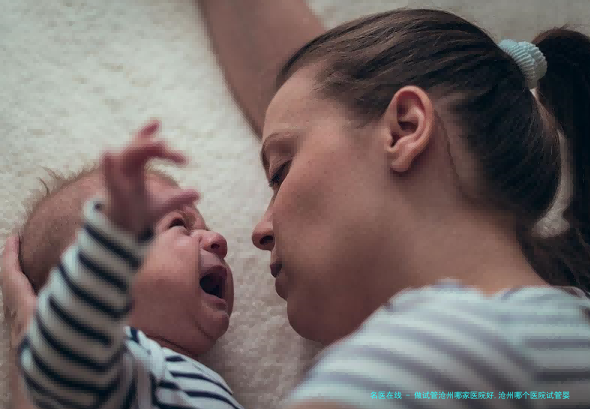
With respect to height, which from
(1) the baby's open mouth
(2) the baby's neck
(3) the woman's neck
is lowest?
(2) the baby's neck

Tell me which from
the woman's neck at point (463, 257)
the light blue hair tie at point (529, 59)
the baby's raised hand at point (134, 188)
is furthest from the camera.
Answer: the light blue hair tie at point (529, 59)

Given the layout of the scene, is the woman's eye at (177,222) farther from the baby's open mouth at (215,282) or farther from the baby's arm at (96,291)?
the baby's arm at (96,291)

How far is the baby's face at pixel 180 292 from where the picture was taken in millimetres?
689

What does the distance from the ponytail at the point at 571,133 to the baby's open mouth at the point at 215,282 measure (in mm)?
418

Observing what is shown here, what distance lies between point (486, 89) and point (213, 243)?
41cm

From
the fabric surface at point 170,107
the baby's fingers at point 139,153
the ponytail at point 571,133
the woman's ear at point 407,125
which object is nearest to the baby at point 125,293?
the baby's fingers at point 139,153

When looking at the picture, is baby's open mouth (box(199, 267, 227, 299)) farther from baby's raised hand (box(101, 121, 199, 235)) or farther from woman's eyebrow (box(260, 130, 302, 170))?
baby's raised hand (box(101, 121, 199, 235))

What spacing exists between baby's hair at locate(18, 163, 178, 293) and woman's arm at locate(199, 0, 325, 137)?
311mm

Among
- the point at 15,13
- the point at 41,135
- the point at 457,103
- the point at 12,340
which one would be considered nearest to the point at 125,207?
the point at 457,103

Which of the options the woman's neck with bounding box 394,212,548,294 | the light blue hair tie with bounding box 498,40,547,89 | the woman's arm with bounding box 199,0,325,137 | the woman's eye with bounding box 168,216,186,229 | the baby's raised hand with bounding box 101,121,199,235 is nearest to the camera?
the baby's raised hand with bounding box 101,121,199,235

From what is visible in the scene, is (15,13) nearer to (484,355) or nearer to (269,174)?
(269,174)

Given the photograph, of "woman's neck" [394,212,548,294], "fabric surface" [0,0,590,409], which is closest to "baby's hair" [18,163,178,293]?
"fabric surface" [0,0,590,409]

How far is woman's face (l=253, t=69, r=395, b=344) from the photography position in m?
0.58

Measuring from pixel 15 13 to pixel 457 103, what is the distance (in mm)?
858
